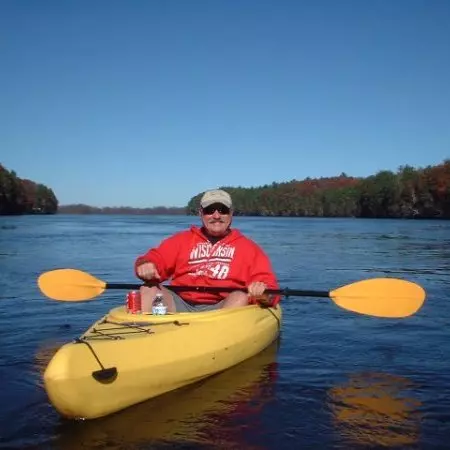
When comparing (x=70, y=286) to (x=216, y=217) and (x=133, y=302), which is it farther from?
(x=216, y=217)

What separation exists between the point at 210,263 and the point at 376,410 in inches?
85.3

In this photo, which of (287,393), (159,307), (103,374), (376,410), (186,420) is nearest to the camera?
(103,374)

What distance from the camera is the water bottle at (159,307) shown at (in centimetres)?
498


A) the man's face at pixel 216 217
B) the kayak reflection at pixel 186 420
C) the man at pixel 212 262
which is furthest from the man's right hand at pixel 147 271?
the kayak reflection at pixel 186 420

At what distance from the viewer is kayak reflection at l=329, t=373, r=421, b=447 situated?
3.81 meters

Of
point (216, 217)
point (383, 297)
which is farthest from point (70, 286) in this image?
point (383, 297)

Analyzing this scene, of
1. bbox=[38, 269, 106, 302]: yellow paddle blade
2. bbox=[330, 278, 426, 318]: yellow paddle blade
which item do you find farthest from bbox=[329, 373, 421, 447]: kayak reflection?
bbox=[38, 269, 106, 302]: yellow paddle blade

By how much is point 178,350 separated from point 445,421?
6.71 feet

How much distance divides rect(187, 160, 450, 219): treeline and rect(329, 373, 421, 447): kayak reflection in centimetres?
7286

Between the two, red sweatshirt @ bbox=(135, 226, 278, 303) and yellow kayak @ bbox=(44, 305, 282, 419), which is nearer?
yellow kayak @ bbox=(44, 305, 282, 419)

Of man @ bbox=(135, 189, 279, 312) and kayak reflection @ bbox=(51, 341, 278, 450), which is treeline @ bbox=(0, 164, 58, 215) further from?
kayak reflection @ bbox=(51, 341, 278, 450)

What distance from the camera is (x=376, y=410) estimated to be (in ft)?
14.1

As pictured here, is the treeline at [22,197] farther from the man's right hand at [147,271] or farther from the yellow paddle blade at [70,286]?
the man's right hand at [147,271]

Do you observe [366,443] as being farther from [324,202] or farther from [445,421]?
[324,202]
